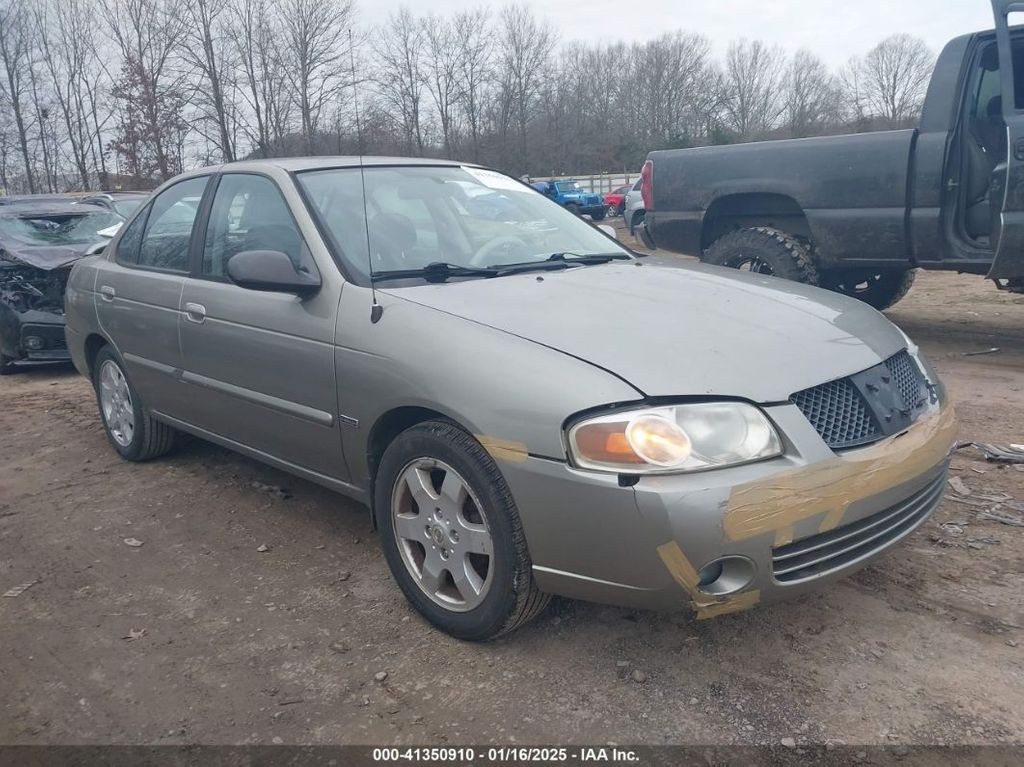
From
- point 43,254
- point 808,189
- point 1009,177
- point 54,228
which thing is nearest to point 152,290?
point 43,254

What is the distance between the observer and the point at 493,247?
11.8 feet

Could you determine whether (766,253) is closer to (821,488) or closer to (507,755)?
(821,488)

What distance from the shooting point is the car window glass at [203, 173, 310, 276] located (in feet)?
11.6

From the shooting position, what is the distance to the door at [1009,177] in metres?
5.64

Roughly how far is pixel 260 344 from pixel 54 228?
20.9ft

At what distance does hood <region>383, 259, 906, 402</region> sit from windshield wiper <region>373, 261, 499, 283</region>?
100mm

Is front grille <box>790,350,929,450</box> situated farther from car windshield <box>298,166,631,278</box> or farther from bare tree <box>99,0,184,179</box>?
bare tree <box>99,0,184,179</box>

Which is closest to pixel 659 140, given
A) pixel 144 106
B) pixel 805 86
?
pixel 805 86

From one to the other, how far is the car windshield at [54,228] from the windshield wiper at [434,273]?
6429mm

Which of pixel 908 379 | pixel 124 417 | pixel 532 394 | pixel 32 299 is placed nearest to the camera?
pixel 532 394

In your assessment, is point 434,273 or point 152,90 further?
point 152,90

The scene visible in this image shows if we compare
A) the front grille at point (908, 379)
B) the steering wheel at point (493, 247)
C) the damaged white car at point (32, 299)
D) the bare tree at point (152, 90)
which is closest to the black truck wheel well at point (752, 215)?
the steering wheel at point (493, 247)

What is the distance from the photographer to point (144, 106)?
3012 centimetres

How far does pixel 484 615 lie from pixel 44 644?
1.63 m
